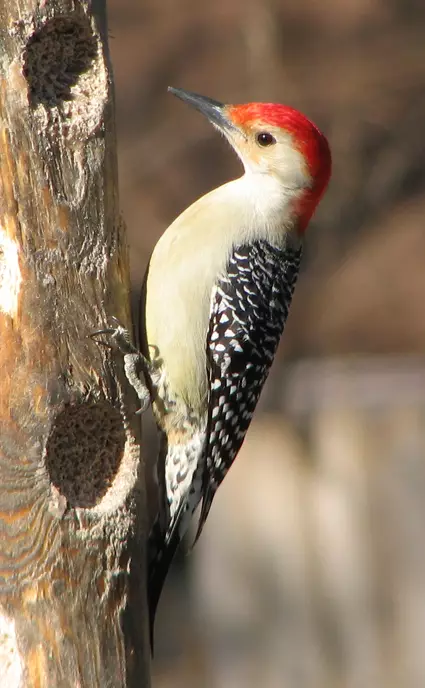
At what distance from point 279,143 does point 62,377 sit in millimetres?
1291

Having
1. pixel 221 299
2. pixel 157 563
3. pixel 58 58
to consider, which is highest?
pixel 58 58

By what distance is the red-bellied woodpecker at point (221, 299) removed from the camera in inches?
144

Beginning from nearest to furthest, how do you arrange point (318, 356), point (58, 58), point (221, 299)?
point (58, 58)
point (221, 299)
point (318, 356)

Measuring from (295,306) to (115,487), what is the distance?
19.4ft

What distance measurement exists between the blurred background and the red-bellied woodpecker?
3930 mm

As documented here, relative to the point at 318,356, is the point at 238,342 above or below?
below

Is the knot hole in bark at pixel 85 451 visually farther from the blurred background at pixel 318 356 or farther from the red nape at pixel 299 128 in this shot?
the blurred background at pixel 318 356

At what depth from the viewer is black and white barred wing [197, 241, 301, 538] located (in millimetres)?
3727

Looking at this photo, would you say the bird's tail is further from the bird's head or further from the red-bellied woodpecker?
the bird's head

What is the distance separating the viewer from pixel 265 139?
3.88 meters

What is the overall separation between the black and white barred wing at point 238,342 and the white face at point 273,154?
0.25 metres

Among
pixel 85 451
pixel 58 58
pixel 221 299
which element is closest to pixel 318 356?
pixel 221 299

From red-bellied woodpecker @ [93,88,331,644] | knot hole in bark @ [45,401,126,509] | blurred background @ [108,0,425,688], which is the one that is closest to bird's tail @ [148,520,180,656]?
red-bellied woodpecker @ [93,88,331,644]

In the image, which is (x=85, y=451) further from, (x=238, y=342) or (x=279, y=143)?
(x=279, y=143)
